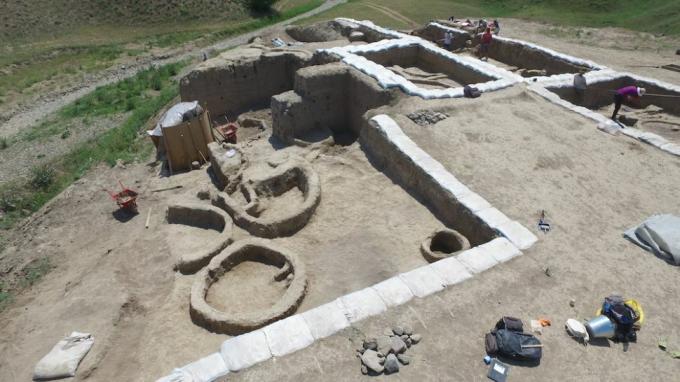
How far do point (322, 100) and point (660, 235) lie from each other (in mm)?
9667

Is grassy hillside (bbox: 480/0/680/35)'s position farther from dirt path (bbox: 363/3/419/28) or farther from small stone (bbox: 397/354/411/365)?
small stone (bbox: 397/354/411/365)

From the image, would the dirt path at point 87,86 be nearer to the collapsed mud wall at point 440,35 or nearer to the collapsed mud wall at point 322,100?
the collapsed mud wall at point 440,35

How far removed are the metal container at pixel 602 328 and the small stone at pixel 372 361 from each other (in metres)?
2.87

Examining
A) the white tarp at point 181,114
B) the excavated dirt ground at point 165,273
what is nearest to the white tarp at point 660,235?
the excavated dirt ground at point 165,273

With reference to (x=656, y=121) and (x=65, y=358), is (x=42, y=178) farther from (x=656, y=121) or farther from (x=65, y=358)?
(x=656, y=121)

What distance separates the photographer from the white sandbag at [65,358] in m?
7.10

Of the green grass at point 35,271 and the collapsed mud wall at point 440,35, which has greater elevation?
the collapsed mud wall at point 440,35

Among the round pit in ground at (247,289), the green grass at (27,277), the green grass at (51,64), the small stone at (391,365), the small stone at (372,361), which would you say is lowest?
the green grass at (27,277)

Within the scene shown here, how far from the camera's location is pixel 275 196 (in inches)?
434

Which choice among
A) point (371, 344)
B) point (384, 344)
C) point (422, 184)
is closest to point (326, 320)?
point (371, 344)

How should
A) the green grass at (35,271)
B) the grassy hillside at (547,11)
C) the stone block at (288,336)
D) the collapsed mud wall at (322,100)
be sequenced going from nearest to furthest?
the stone block at (288,336) < the green grass at (35,271) < the collapsed mud wall at (322,100) < the grassy hillside at (547,11)

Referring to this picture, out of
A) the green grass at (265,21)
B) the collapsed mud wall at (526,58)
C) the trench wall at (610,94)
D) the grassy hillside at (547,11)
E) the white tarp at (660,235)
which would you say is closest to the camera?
the white tarp at (660,235)

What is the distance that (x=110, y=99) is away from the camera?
2331 cm

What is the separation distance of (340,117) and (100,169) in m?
8.87
